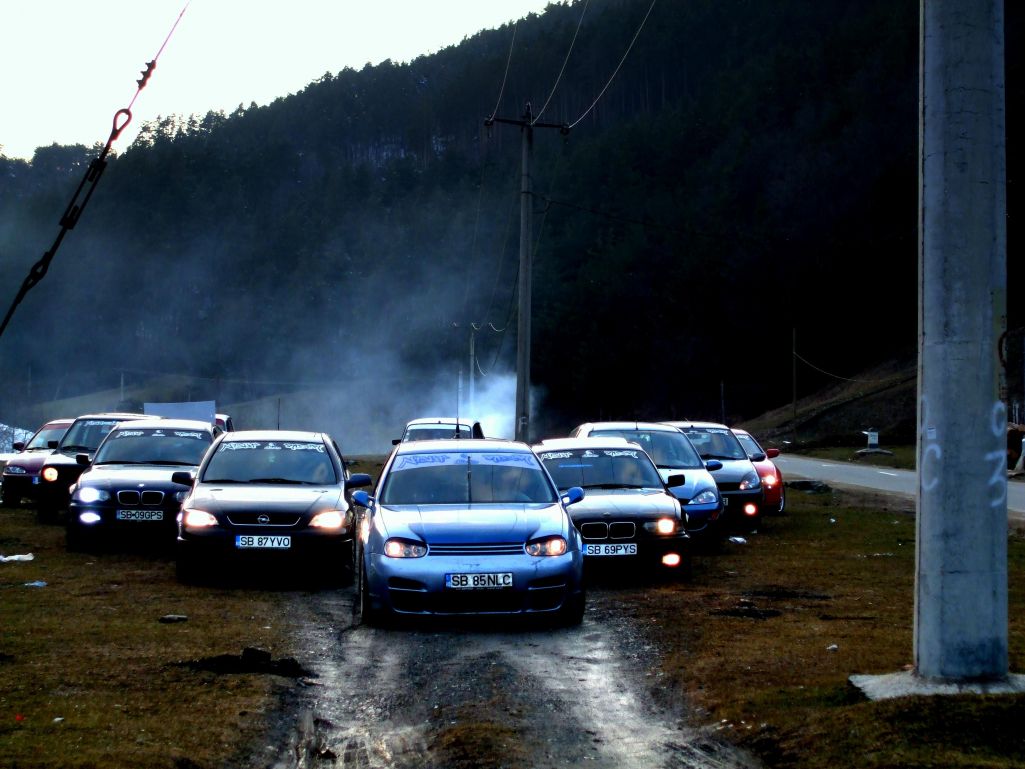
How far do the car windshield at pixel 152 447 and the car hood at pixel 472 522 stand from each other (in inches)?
265

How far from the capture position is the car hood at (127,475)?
615 inches

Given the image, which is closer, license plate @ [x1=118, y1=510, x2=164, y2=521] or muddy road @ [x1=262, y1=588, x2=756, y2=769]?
muddy road @ [x1=262, y1=588, x2=756, y2=769]

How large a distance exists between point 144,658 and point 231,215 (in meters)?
150

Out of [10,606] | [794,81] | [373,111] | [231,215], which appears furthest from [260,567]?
[373,111]

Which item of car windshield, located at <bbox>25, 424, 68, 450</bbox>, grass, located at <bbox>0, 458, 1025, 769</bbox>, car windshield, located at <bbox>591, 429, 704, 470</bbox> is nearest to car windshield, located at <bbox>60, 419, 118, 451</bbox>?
car windshield, located at <bbox>25, 424, 68, 450</bbox>

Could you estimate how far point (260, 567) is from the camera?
13031 mm

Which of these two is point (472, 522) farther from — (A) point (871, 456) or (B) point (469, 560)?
(A) point (871, 456)

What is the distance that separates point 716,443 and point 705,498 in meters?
4.48

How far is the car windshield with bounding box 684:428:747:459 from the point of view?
20281 mm

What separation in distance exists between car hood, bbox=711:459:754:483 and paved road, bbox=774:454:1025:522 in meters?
4.67

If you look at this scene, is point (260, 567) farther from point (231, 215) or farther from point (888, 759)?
point (231, 215)

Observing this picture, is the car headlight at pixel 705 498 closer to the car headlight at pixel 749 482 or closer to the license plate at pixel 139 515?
the car headlight at pixel 749 482

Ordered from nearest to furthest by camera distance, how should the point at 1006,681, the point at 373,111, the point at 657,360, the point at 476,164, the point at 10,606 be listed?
the point at 1006,681 < the point at 10,606 < the point at 657,360 < the point at 476,164 < the point at 373,111

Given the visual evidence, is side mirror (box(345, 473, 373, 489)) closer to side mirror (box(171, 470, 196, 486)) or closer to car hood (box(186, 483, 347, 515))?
car hood (box(186, 483, 347, 515))
